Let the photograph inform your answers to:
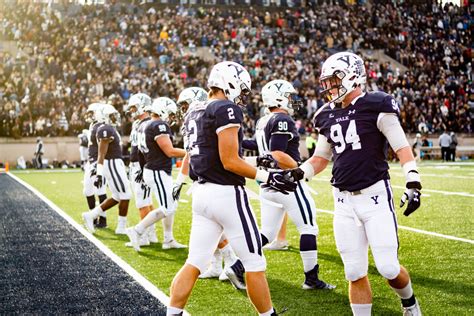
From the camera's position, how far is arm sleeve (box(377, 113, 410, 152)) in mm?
4934

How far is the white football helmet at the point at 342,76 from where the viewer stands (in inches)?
198

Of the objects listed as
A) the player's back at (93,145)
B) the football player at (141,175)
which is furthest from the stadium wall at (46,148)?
the football player at (141,175)

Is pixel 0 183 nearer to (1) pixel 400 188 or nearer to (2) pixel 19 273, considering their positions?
(1) pixel 400 188

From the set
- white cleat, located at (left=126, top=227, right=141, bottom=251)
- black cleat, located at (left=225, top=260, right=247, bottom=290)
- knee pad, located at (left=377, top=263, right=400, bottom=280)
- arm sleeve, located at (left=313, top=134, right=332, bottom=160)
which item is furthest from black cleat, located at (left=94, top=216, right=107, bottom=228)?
knee pad, located at (left=377, top=263, right=400, bottom=280)

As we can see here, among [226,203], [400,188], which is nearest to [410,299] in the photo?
[226,203]

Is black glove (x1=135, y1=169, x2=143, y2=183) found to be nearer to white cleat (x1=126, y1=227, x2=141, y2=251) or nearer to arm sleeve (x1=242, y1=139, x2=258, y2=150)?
white cleat (x1=126, y1=227, x2=141, y2=251)

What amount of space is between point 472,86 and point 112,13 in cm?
1888

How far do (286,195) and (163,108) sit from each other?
248 centimetres

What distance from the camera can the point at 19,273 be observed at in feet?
25.5

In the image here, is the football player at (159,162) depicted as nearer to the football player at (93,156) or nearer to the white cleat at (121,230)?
the white cleat at (121,230)

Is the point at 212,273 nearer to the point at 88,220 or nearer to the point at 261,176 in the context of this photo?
the point at 261,176

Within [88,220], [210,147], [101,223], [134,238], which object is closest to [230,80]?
[210,147]

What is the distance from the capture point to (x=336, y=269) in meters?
7.64

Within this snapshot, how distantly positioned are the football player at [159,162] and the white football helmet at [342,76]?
369cm
